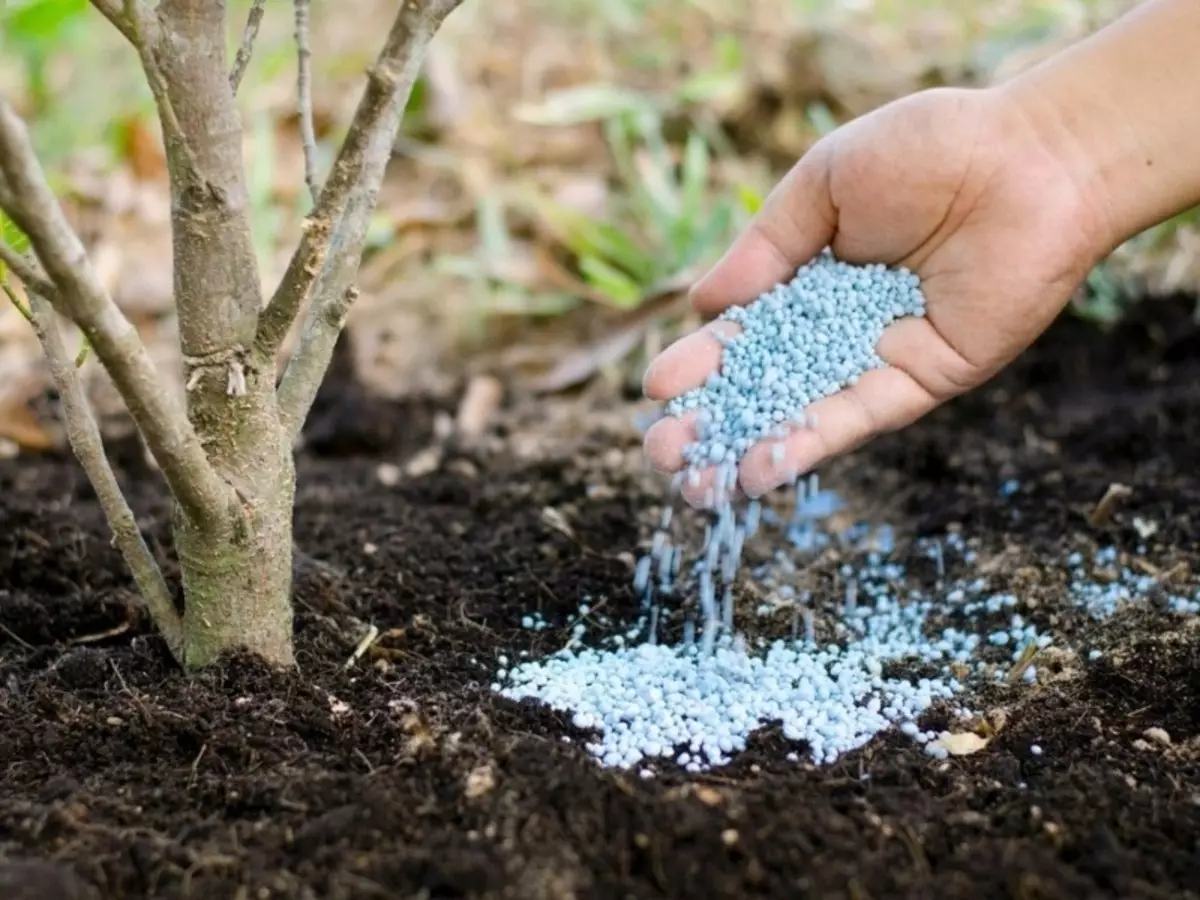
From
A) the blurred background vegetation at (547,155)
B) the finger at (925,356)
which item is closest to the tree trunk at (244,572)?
the finger at (925,356)

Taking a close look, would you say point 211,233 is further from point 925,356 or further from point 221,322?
point 925,356

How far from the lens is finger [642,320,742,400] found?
188 cm

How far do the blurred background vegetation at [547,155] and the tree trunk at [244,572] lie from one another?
1579mm

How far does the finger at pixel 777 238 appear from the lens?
1.97 metres

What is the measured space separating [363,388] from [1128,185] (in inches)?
76.1

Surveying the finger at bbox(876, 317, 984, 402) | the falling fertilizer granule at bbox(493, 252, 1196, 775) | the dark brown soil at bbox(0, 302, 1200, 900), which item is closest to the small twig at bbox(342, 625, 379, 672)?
the dark brown soil at bbox(0, 302, 1200, 900)

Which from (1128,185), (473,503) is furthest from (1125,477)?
(473,503)

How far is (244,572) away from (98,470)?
0.76 feet

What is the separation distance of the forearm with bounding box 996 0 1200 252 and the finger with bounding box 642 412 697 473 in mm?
752

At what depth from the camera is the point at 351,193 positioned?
151 cm

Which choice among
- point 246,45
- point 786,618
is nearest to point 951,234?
point 786,618

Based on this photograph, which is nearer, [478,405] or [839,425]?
[839,425]

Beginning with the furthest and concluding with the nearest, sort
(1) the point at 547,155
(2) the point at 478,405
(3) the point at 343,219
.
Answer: (1) the point at 547,155 < (2) the point at 478,405 < (3) the point at 343,219

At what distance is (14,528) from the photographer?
2.08 m
